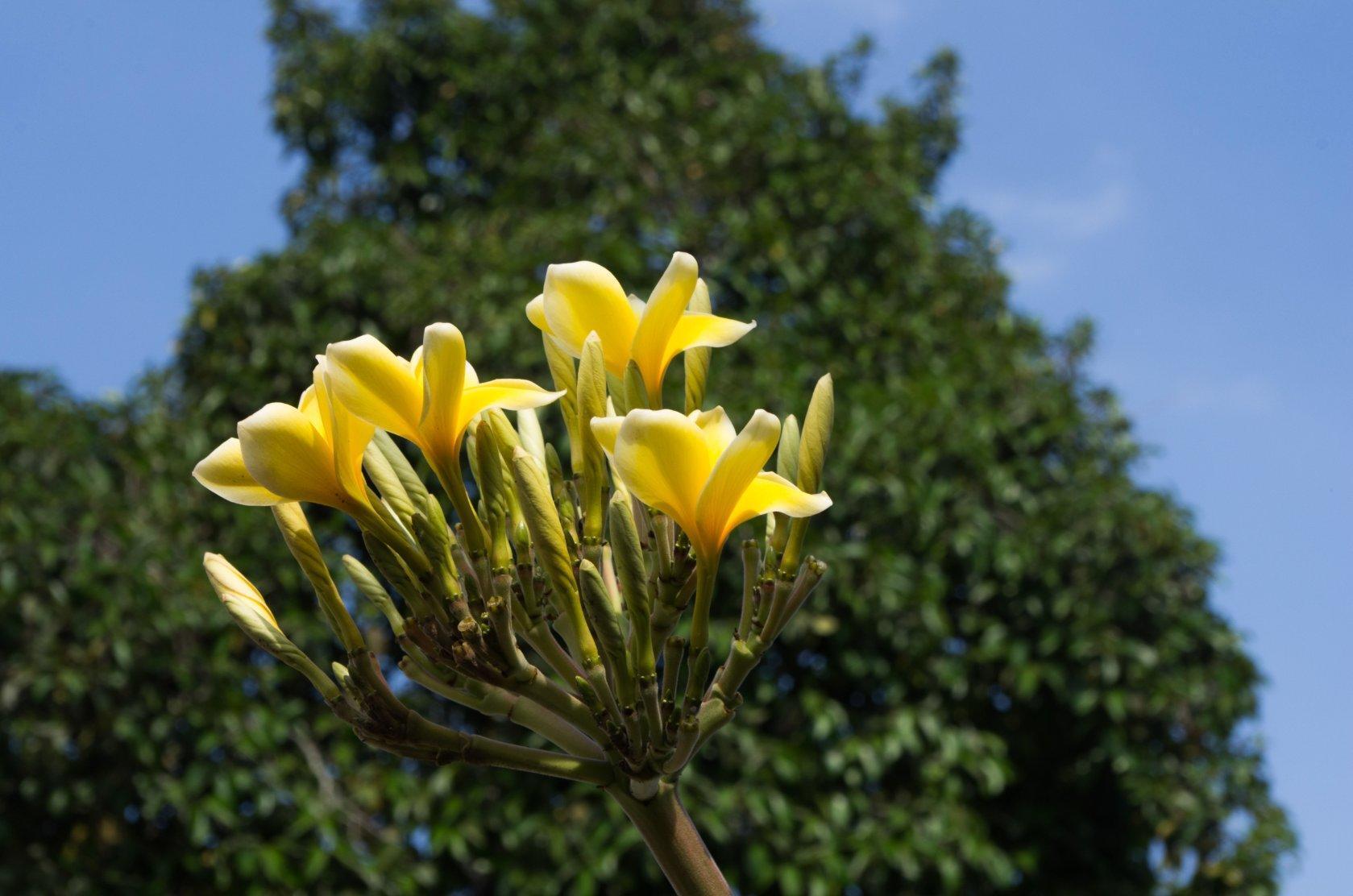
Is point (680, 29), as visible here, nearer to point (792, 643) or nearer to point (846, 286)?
point (846, 286)

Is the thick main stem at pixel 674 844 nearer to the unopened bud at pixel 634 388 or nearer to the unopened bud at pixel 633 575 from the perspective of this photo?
the unopened bud at pixel 633 575

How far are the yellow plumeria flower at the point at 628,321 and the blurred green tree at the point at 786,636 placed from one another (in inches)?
111

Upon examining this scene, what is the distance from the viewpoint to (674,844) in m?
0.79

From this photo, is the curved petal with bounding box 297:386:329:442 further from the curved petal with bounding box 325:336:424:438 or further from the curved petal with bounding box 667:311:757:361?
the curved petal with bounding box 667:311:757:361

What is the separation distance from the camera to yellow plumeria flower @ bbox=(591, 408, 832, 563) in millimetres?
774

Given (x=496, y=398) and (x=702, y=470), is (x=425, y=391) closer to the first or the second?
(x=496, y=398)

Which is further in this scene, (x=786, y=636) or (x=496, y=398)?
(x=786, y=636)

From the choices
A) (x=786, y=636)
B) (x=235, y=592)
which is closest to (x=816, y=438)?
(x=235, y=592)

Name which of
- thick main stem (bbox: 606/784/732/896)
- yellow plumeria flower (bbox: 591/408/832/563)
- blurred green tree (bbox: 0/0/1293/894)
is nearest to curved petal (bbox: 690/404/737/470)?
yellow plumeria flower (bbox: 591/408/832/563)

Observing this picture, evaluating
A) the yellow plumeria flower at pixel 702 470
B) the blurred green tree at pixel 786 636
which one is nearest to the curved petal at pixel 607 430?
the yellow plumeria flower at pixel 702 470

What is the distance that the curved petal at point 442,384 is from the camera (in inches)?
32.1

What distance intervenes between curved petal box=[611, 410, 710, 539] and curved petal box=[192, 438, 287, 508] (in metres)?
0.25

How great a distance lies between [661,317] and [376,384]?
A: 223mm

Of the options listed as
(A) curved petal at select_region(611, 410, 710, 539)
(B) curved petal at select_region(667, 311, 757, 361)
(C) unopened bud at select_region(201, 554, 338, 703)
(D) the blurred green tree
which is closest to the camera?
(A) curved petal at select_region(611, 410, 710, 539)
